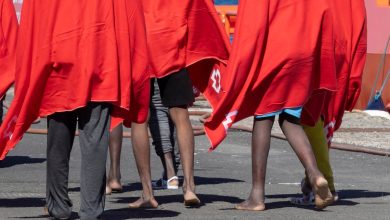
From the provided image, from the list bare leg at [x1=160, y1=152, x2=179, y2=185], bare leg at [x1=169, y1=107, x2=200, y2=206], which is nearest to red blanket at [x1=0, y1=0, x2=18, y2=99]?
bare leg at [x1=169, y1=107, x2=200, y2=206]

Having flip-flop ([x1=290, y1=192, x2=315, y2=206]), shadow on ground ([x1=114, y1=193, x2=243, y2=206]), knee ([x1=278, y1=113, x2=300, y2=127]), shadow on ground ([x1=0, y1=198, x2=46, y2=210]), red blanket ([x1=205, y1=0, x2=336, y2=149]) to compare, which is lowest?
shadow on ground ([x1=114, y1=193, x2=243, y2=206])

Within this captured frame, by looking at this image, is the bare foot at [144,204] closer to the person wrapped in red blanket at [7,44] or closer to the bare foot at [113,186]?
the bare foot at [113,186]

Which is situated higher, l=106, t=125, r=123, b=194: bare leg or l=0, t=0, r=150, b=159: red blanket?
l=0, t=0, r=150, b=159: red blanket

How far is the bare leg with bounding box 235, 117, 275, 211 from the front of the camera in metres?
8.36

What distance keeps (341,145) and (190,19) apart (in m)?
4.88

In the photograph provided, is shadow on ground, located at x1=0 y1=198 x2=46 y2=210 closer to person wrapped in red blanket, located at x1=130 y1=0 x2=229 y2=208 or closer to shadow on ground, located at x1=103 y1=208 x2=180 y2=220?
shadow on ground, located at x1=103 y1=208 x2=180 y2=220

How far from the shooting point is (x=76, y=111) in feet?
24.7

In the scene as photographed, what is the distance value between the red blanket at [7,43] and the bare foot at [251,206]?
5.73 ft

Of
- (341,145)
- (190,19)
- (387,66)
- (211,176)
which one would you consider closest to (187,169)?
(190,19)

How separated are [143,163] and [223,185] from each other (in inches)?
60.8

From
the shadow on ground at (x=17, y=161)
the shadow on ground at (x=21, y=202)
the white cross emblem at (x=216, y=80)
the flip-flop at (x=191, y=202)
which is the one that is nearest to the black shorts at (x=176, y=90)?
the white cross emblem at (x=216, y=80)

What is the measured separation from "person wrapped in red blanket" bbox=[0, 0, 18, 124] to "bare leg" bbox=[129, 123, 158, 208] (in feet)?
2.93

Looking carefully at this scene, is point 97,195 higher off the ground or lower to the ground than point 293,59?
lower

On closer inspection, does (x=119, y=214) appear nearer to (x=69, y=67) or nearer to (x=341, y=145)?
(x=69, y=67)
